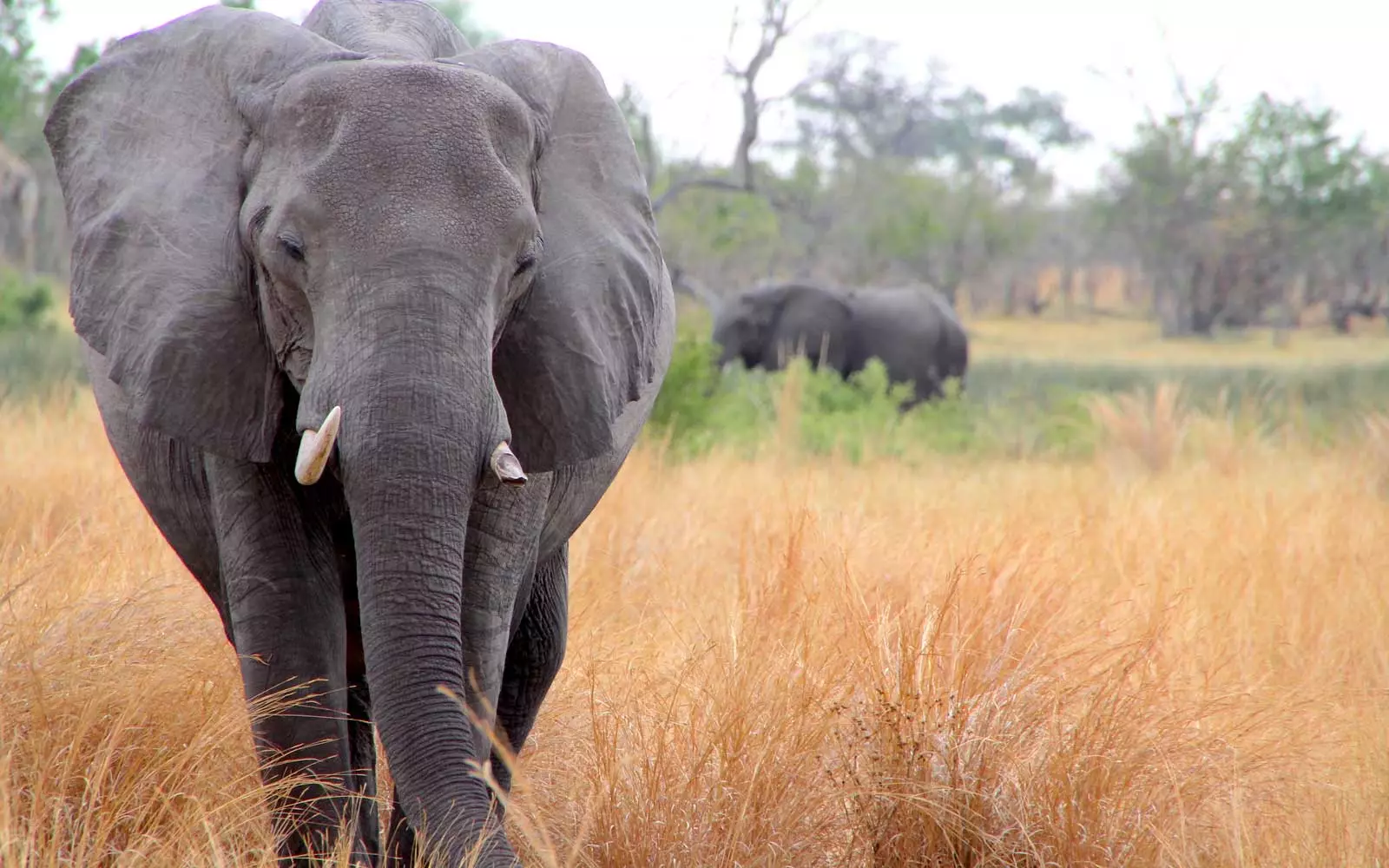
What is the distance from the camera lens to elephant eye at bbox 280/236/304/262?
8.45 feet

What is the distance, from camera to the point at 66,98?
3.05 m

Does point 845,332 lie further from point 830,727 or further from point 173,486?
point 173,486

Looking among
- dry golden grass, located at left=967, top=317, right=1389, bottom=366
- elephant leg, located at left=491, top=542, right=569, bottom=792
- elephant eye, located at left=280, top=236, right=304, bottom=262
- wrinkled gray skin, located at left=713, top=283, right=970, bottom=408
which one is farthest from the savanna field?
dry golden grass, located at left=967, top=317, right=1389, bottom=366

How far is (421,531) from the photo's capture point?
253cm

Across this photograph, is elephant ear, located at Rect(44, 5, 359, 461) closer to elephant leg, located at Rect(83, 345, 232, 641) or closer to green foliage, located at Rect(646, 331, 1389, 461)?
elephant leg, located at Rect(83, 345, 232, 641)

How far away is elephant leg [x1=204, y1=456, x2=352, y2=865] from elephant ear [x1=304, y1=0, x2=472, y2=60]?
831mm

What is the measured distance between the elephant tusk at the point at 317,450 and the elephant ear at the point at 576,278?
1.71 ft

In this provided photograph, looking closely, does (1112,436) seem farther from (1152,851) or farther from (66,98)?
(66,98)

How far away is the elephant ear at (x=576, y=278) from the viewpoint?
2.89 meters

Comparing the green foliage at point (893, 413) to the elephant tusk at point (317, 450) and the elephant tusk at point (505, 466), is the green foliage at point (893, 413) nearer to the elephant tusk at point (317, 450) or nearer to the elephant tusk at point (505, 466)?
the elephant tusk at point (505, 466)

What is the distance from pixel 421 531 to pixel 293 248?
513 millimetres

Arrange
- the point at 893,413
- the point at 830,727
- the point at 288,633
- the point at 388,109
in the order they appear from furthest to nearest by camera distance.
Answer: the point at 893,413
the point at 830,727
the point at 288,633
the point at 388,109

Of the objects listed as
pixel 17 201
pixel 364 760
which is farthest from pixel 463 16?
pixel 364 760

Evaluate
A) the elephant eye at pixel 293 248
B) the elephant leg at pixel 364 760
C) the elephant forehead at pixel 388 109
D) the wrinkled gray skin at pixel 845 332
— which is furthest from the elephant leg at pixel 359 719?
the wrinkled gray skin at pixel 845 332
